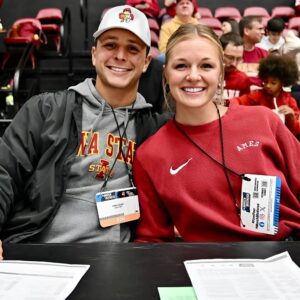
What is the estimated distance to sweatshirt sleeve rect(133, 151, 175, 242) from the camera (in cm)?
140

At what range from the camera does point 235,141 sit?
1.42 meters

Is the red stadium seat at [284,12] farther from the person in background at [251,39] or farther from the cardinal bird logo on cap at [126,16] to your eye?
the cardinal bird logo on cap at [126,16]

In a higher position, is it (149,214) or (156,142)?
(156,142)

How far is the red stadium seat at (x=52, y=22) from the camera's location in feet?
20.5

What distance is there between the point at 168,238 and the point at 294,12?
21.6 ft

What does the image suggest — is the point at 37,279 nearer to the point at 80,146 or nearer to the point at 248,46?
the point at 80,146

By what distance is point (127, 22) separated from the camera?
1.51 m

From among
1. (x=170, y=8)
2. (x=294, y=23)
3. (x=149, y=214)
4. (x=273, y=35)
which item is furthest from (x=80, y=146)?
(x=294, y=23)

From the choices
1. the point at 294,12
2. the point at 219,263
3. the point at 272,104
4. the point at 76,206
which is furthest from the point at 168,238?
the point at 294,12

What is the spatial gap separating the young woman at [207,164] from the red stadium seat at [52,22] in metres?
5.09

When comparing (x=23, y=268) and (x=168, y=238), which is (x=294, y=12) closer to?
(x=168, y=238)

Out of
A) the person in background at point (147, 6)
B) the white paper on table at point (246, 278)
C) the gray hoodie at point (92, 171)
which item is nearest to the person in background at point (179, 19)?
the person in background at point (147, 6)

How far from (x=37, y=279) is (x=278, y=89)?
2400 mm

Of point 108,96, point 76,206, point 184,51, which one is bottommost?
point 76,206
